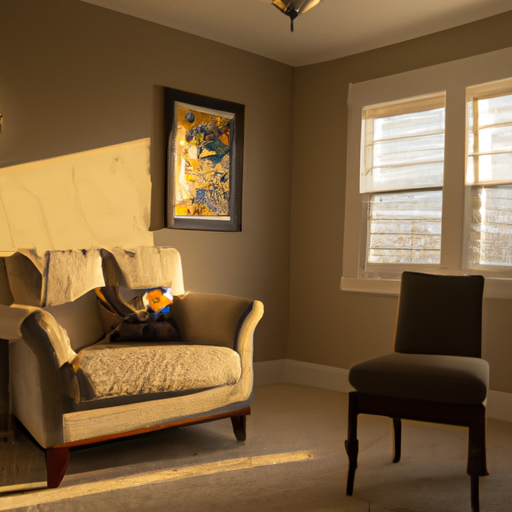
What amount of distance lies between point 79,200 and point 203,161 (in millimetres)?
932

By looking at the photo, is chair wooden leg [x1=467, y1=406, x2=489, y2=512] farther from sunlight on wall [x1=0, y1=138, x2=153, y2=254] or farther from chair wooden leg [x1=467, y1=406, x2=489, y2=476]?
sunlight on wall [x1=0, y1=138, x2=153, y2=254]

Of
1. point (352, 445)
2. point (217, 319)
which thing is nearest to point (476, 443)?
point (352, 445)

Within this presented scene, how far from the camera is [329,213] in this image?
14.8 feet

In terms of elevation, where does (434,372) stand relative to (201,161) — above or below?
below

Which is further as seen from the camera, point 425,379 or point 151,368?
point 151,368

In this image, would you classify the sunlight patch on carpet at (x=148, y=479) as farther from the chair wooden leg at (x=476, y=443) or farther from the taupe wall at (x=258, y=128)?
the taupe wall at (x=258, y=128)

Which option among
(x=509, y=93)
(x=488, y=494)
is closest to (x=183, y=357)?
(x=488, y=494)

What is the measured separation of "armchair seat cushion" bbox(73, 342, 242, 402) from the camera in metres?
2.54

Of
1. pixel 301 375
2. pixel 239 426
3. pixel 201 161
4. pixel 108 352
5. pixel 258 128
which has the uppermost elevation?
pixel 258 128

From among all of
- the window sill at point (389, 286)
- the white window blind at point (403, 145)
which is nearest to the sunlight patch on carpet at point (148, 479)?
the window sill at point (389, 286)

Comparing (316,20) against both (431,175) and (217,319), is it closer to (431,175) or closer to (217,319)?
(431,175)

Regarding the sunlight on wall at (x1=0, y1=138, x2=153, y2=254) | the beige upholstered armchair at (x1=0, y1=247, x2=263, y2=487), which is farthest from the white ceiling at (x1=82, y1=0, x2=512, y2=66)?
the beige upholstered armchair at (x1=0, y1=247, x2=263, y2=487)

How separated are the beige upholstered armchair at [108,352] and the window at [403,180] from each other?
54.9 inches

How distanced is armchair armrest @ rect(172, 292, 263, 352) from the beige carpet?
52 centimetres
